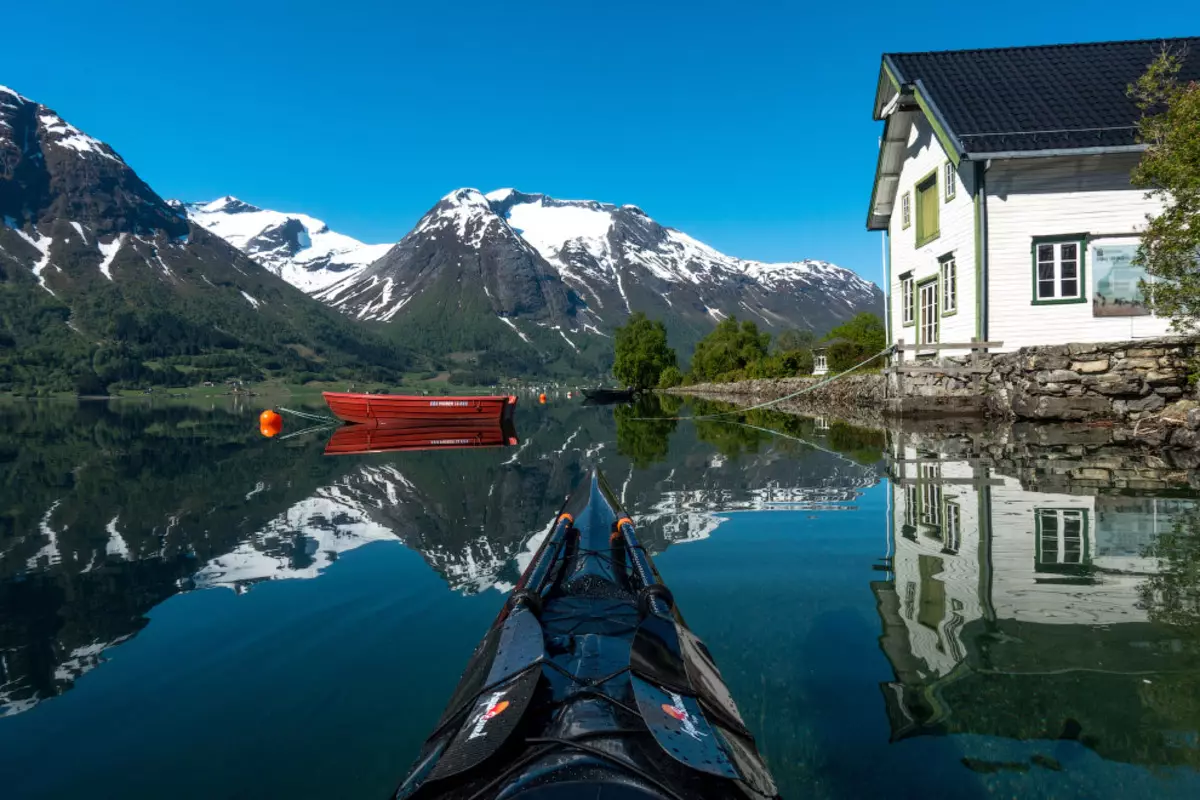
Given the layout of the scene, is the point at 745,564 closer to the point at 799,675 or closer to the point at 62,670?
the point at 799,675

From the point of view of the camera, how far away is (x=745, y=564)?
6.70 meters

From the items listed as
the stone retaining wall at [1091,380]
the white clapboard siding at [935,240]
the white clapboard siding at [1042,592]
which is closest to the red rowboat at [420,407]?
the white clapboard siding at [935,240]

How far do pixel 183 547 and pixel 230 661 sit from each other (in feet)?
13.8

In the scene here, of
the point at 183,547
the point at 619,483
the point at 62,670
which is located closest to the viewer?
the point at 62,670

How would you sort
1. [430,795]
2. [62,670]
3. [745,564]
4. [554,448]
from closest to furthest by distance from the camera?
[430,795]
[62,670]
[745,564]
[554,448]

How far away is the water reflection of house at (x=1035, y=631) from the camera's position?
11.5ft

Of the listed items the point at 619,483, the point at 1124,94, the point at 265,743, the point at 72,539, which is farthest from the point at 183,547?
the point at 1124,94

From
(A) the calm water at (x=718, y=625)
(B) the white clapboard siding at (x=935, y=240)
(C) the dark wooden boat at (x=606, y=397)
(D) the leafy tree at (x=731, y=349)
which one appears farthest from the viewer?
(D) the leafy tree at (x=731, y=349)

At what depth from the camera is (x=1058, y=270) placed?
1952 cm

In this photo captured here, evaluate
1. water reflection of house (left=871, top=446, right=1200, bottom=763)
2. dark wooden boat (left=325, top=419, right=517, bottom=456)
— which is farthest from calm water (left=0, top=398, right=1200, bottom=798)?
dark wooden boat (left=325, top=419, right=517, bottom=456)

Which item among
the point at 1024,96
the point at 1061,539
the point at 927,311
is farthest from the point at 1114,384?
the point at 1061,539

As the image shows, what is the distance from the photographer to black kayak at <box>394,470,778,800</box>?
7.06 feet

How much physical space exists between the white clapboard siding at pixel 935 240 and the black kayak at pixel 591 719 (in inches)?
818

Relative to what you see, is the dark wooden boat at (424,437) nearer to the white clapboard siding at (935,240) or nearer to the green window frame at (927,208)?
the white clapboard siding at (935,240)
